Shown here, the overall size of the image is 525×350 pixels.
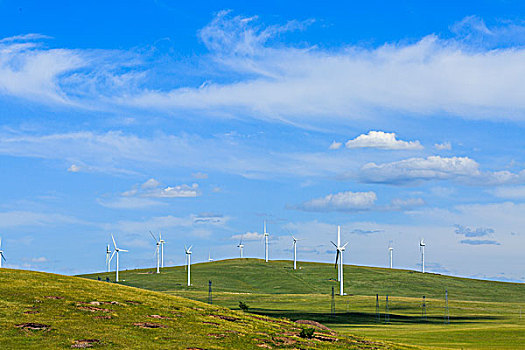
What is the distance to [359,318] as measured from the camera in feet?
408

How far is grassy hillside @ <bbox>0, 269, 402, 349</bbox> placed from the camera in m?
48.2

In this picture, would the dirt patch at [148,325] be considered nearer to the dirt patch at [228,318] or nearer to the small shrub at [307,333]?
the dirt patch at [228,318]

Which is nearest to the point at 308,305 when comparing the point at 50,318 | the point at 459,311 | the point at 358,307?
the point at 358,307

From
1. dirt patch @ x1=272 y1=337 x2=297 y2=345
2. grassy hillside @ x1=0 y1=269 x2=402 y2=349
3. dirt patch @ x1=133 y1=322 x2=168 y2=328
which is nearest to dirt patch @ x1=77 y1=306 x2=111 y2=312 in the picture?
grassy hillside @ x1=0 y1=269 x2=402 y2=349

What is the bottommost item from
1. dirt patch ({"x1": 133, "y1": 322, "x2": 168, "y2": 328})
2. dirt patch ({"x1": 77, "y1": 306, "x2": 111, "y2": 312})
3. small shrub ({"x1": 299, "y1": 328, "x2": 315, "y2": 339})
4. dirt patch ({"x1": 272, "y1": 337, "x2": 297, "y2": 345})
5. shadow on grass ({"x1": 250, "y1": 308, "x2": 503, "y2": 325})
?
shadow on grass ({"x1": 250, "y1": 308, "x2": 503, "y2": 325})

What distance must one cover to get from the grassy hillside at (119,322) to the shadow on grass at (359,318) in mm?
51075

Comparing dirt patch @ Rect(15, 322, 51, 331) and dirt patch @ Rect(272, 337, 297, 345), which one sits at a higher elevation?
dirt patch @ Rect(15, 322, 51, 331)

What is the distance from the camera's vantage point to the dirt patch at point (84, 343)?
45594mm

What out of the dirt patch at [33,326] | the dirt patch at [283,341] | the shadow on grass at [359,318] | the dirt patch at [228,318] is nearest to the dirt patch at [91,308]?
the dirt patch at [33,326]

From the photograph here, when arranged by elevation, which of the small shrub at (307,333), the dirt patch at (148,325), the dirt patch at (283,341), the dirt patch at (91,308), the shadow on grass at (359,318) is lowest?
the shadow on grass at (359,318)

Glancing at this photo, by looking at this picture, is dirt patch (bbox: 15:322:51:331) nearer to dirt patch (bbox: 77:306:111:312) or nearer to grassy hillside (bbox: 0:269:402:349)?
grassy hillside (bbox: 0:269:402:349)

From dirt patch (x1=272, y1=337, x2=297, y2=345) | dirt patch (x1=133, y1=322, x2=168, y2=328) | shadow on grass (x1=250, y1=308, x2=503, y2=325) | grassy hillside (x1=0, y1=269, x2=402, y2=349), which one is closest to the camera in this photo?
grassy hillside (x1=0, y1=269, x2=402, y2=349)

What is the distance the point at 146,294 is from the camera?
239 feet

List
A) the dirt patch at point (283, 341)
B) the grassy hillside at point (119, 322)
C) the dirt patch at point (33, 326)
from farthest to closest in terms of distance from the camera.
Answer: the dirt patch at point (283, 341)
the dirt patch at point (33, 326)
the grassy hillside at point (119, 322)
